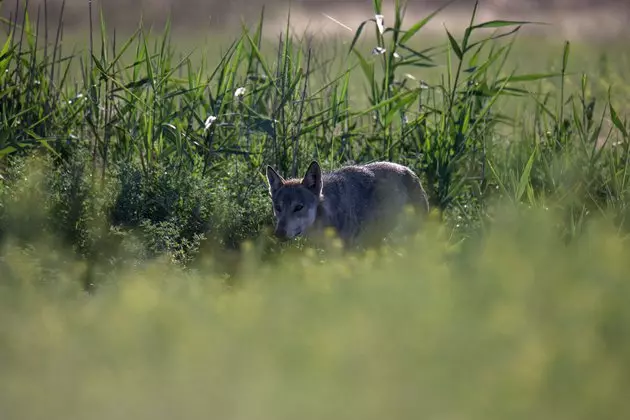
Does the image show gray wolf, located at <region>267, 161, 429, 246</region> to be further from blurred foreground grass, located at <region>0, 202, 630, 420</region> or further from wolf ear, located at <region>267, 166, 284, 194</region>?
blurred foreground grass, located at <region>0, 202, 630, 420</region>

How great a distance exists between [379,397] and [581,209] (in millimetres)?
4032

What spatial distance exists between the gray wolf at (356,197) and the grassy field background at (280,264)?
0.29m

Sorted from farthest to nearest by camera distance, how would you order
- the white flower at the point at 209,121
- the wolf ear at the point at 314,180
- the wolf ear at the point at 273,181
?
1. the white flower at the point at 209,121
2. the wolf ear at the point at 273,181
3. the wolf ear at the point at 314,180

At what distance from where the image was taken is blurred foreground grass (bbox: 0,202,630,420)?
12.3 ft

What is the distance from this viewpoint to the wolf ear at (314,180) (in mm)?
7234

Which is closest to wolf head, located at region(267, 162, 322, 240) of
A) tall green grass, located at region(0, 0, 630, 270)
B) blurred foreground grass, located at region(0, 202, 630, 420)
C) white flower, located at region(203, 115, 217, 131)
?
tall green grass, located at region(0, 0, 630, 270)

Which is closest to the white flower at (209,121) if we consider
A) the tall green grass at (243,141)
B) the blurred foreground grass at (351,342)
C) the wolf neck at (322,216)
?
the tall green grass at (243,141)

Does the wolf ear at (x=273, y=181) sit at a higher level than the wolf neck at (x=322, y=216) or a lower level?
higher

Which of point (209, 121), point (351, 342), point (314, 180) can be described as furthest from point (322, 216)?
point (351, 342)

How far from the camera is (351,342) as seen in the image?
13.5 feet

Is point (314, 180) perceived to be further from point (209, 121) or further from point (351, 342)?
point (351, 342)

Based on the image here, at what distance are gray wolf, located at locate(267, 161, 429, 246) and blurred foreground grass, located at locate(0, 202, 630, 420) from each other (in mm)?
1988

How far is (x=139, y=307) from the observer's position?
464 centimetres

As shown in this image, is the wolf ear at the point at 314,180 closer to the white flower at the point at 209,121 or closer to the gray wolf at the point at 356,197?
the gray wolf at the point at 356,197
